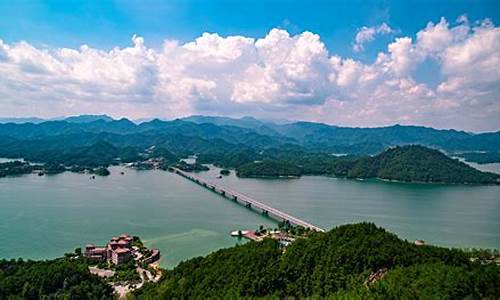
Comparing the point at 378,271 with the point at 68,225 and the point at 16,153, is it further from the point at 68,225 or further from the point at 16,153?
the point at 16,153

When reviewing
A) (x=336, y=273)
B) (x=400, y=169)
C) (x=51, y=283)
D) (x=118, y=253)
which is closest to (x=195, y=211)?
(x=118, y=253)

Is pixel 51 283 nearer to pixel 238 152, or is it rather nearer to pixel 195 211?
pixel 195 211

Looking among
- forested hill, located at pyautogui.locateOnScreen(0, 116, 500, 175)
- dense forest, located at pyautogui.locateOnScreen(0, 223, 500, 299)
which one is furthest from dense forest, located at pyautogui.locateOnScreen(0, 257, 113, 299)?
forested hill, located at pyautogui.locateOnScreen(0, 116, 500, 175)

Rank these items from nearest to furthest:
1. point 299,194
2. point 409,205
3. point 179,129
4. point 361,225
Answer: point 361,225 → point 409,205 → point 299,194 → point 179,129

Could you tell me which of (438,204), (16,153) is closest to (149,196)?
(438,204)

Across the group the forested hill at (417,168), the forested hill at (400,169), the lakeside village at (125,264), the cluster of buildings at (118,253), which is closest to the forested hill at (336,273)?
the lakeside village at (125,264)

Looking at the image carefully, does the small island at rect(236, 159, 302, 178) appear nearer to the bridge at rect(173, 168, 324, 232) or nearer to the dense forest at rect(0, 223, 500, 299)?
the bridge at rect(173, 168, 324, 232)
